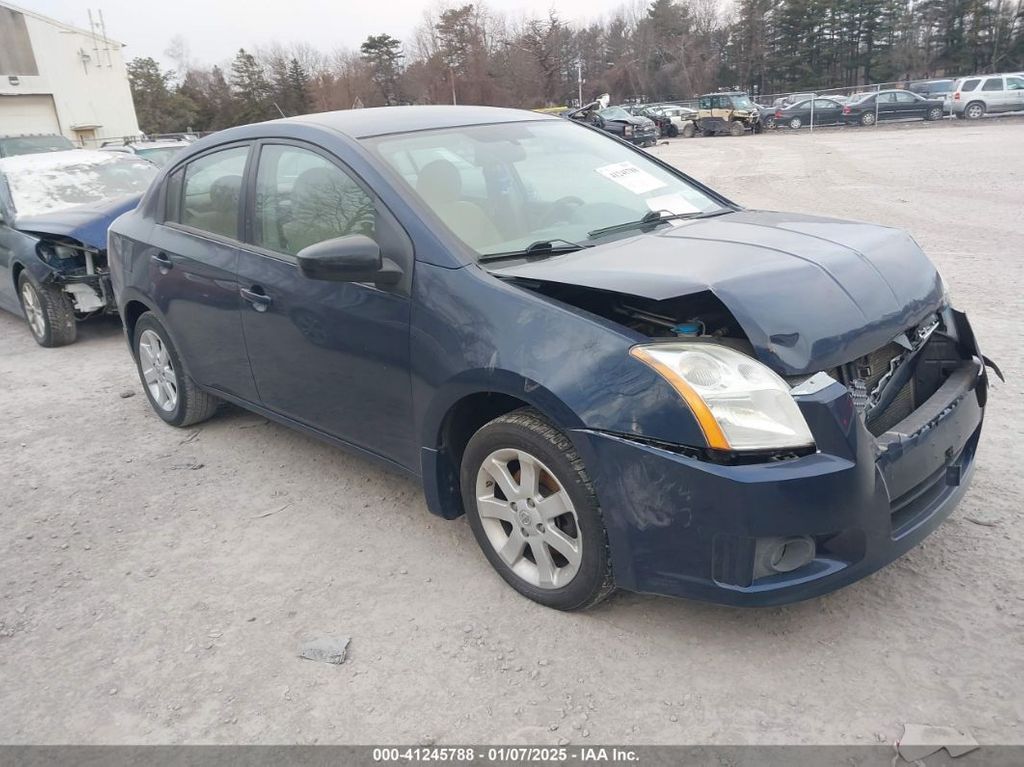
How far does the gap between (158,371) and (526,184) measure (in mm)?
2824

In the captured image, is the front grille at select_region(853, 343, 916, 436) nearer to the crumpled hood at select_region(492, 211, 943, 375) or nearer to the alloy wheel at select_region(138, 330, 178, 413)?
the crumpled hood at select_region(492, 211, 943, 375)

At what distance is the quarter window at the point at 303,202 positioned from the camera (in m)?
3.37

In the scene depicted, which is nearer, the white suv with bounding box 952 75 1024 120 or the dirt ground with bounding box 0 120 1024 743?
the dirt ground with bounding box 0 120 1024 743

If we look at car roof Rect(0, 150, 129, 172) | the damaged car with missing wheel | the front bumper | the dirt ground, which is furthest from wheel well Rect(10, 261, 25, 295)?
the front bumper

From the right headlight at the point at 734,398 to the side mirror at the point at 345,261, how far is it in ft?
3.55

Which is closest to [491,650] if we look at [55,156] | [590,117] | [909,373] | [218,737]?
[218,737]

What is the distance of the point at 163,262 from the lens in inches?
176

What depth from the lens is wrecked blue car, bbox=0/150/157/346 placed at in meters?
7.08

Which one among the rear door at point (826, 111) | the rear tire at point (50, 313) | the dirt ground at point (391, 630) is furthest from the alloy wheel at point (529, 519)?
the rear door at point (826, 111)

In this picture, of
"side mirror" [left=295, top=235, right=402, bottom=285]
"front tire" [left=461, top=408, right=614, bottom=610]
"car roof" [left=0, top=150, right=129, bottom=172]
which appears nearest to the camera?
"front tire" [left=461, top=408, right=614, bottom=610]

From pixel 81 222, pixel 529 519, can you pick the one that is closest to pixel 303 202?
pixel 529 519

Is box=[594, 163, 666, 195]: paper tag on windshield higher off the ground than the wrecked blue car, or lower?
higher

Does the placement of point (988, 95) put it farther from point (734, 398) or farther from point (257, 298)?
point (734, 398)

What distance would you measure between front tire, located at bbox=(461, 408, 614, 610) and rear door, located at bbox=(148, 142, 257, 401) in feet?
5.53
